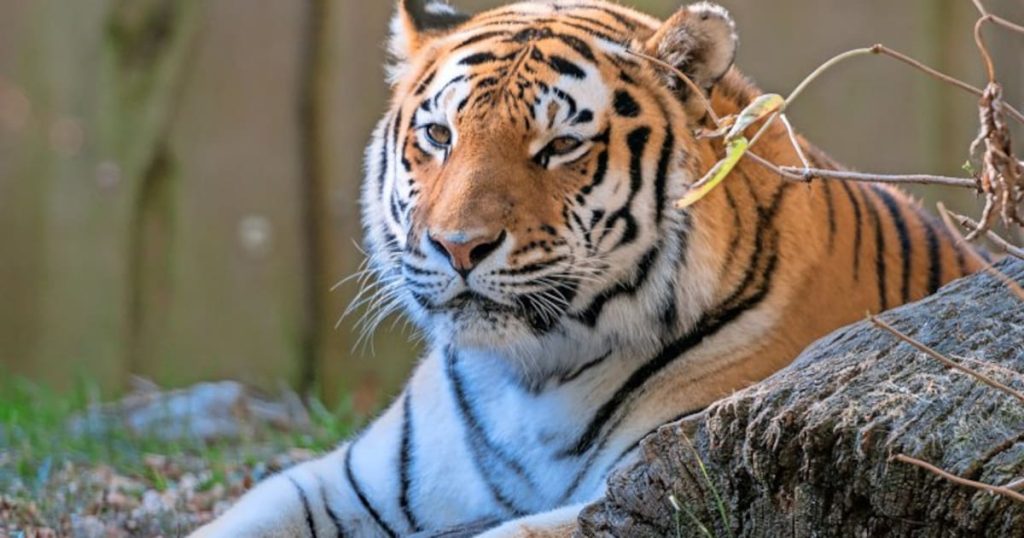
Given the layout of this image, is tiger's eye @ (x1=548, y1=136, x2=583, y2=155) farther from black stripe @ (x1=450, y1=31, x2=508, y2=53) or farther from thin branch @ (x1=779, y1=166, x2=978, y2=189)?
thin branch @ (x1=779, y1=166, x2=978, y2=189)

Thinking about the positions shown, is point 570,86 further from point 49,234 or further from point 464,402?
point 49,234

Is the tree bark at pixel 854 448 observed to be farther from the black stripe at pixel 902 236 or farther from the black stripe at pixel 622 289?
the black stripe at pixel 902 236

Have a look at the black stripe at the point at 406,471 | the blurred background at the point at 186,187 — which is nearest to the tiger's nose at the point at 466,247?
the black stripe at the point at 406,471

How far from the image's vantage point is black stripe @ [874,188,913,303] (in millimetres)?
3684

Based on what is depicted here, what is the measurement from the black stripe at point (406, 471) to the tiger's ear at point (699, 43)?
105 cm

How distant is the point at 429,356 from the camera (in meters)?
3.85

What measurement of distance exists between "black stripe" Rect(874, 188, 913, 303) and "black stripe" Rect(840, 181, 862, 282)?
0.16 metres

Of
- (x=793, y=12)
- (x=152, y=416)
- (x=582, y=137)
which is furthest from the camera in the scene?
(x=793, y=12)

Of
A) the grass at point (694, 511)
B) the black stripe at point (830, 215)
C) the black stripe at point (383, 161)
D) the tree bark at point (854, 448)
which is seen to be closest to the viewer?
the tree bark at point (854, 448)

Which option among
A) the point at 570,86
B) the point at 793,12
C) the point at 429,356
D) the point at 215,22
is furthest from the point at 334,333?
the point at 570,86

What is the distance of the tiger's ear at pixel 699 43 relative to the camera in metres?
3.32

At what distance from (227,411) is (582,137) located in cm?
283

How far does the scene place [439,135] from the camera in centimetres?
340

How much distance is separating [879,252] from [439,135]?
108 centimetres
